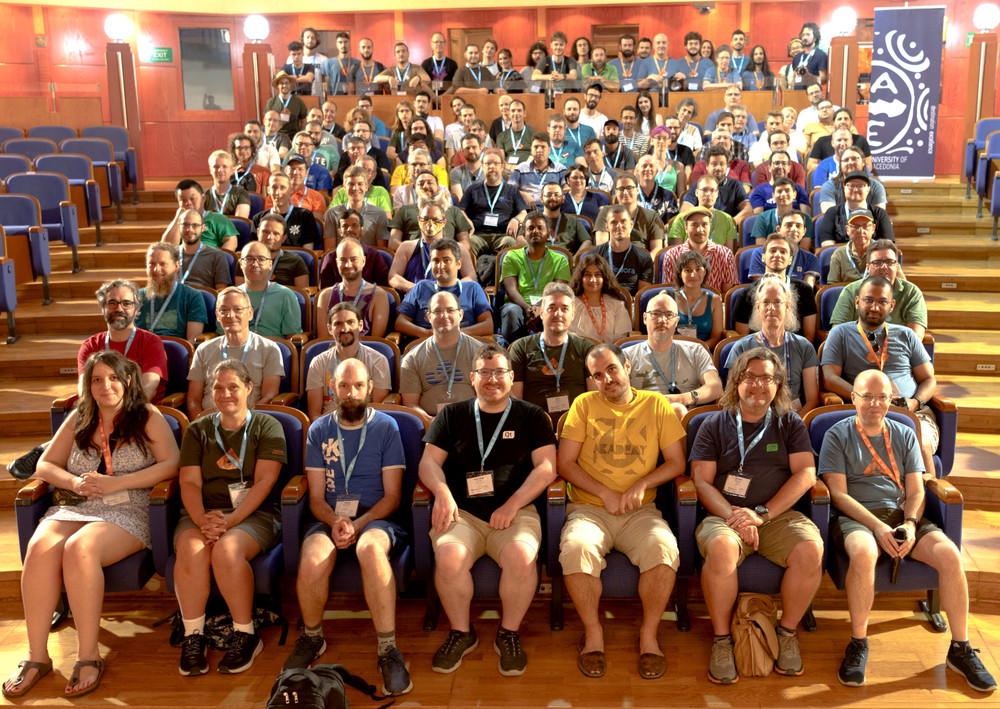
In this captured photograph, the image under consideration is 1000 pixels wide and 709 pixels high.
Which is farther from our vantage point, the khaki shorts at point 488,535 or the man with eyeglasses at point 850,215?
the man with eyeglasses at point 850,215

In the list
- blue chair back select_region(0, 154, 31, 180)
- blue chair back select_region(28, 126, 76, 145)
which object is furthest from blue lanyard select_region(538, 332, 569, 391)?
blue chair back select_region(28, 126, 76, 145)

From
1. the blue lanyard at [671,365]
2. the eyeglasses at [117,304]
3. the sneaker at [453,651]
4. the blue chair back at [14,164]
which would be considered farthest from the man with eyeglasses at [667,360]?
the blue chair back at [14,164]

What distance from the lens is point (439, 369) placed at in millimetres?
3646

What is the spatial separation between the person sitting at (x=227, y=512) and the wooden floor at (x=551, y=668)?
12cm

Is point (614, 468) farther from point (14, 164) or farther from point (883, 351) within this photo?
point (14, 164)

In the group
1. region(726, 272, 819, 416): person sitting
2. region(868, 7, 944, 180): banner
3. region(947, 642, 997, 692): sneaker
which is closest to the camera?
region(947, 642, 997, 692): sneaker

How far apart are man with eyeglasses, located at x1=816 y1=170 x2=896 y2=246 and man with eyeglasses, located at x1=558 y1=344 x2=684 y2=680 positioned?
2.45 metres

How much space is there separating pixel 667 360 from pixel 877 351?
2.89 feet

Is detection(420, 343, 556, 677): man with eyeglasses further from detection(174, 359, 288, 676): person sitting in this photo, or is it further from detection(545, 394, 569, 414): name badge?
detection(174, 359, 288, 676): person sitting

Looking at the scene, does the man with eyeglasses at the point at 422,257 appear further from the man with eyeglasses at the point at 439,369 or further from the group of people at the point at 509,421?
the man with eyeglasses at the point at 439,369

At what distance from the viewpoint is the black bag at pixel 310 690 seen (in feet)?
7.86

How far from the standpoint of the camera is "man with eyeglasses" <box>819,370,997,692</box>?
2.70 metres

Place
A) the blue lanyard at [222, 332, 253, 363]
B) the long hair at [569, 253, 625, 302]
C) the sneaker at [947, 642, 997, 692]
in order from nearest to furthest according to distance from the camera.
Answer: the sneaker at [947, 642, 997, 692] → the blue lanyard at [222, 332, 253, 363] → the long hair at [569, 253, 625, 302]

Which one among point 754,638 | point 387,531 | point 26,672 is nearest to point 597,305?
point 387,531
